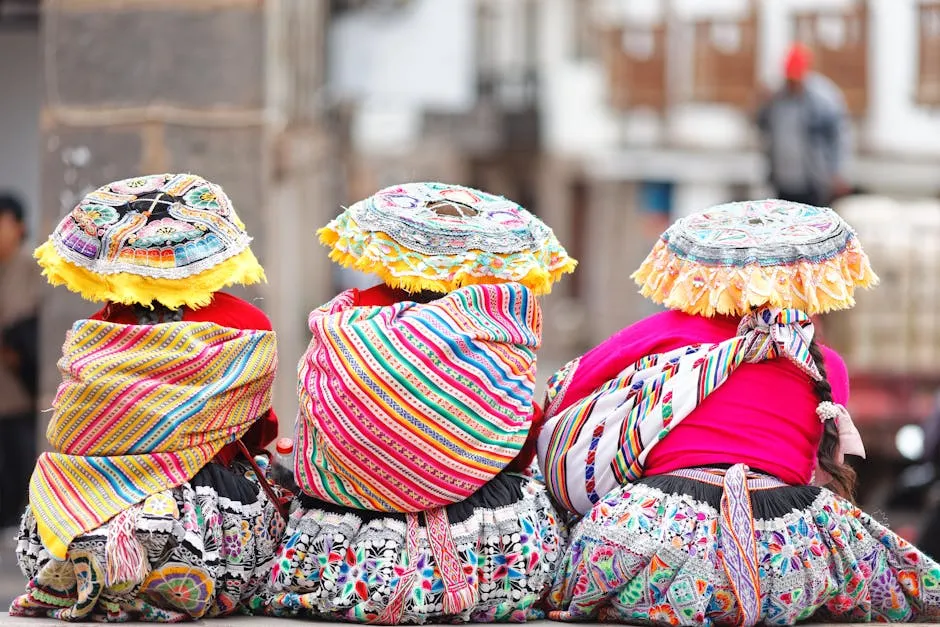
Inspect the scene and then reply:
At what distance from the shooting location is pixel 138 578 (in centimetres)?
421

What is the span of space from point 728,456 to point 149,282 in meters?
1.60

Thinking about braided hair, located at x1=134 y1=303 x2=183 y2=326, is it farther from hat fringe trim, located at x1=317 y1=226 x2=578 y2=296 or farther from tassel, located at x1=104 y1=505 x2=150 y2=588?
tassel, located at x1=104 y1=505 x2=150 y2=588

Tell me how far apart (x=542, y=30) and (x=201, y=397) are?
26.7 metres

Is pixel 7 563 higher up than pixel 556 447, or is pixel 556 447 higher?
pixel 556 447

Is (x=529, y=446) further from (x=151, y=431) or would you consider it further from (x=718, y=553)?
(x=151, y=431)

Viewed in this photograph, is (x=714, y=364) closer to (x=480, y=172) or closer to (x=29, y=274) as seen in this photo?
(x=29, y=274)

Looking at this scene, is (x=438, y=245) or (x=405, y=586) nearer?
(x=405, y=586)

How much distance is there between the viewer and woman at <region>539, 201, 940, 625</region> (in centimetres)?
434

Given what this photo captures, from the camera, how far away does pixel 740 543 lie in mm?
4305

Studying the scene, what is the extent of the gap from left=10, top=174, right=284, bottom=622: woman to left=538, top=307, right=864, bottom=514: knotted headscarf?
0.81m

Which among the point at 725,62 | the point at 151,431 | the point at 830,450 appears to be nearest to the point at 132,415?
the point at 151,431

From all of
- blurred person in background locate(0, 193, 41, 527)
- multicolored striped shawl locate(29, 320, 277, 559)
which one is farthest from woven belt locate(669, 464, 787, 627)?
blurred person in background locate(0, 193, 41, 527)

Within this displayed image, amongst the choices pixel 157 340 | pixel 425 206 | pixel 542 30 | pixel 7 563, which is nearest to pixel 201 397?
pixel 157 340

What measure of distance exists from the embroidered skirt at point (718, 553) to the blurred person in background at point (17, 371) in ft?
15.8
